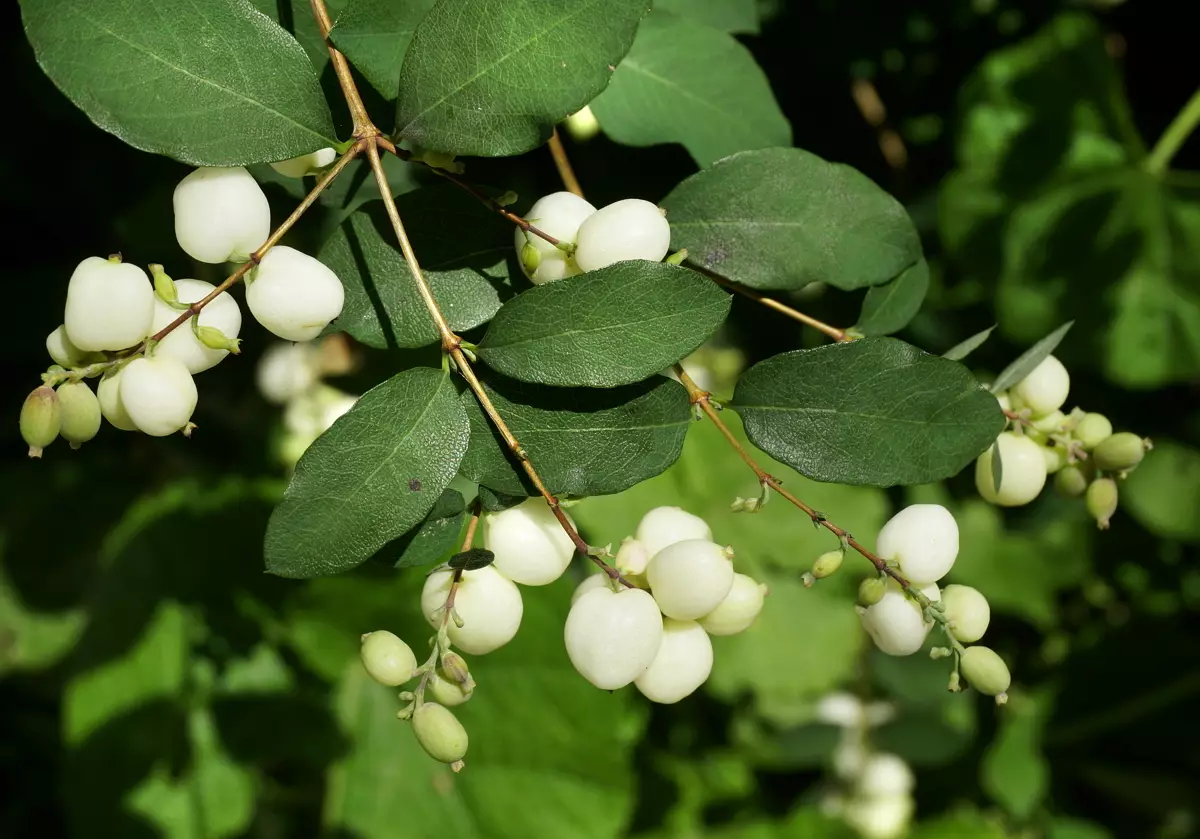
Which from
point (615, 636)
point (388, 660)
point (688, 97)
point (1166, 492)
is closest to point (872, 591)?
point (615, 636)

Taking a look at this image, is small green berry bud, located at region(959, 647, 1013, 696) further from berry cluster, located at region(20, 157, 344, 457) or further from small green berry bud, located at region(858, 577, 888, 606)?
berry cluster, located at region(20, 157, 344, 457)

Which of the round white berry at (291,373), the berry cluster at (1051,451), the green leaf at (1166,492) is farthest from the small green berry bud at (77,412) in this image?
the green leaf at (1166,492)

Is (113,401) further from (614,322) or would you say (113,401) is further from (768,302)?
(768,302)

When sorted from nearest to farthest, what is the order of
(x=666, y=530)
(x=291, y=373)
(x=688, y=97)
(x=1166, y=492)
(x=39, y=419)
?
1. (x=39, y=419)
2. (x=666, y=530)
3. (x=688, y=97)
4. (x=291, y=373)
5. (x=1166, y=492)

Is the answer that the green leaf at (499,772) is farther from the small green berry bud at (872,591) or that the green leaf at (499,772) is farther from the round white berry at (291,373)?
the small green berry bud at (872,591)

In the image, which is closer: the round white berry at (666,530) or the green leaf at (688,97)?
the round white berry at (666,530)

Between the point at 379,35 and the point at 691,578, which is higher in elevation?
the point at 379,35

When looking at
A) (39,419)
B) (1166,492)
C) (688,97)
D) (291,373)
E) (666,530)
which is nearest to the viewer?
(39,419)
